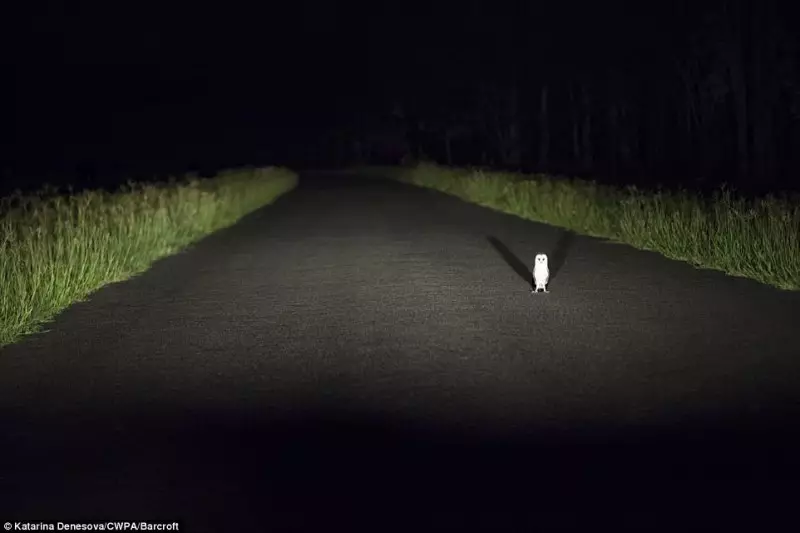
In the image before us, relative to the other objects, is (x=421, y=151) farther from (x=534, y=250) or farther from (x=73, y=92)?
(x=534, y=250)

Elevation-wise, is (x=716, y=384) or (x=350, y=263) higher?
(x=350, y=263)

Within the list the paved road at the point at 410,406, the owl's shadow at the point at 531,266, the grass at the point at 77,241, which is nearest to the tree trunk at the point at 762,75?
the owl's shadow at the point at 531,266

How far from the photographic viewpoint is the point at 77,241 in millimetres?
14359

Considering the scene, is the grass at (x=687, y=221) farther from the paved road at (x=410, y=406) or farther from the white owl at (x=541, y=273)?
the white owl at (x=541, y=273)

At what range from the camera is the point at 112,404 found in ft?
24.5

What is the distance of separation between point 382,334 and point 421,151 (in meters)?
94.7

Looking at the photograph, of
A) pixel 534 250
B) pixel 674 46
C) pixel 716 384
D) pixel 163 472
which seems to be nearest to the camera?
pixel 163 472

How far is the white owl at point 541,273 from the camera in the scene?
1303 centimetres

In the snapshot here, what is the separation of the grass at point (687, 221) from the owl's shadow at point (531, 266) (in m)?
1.26

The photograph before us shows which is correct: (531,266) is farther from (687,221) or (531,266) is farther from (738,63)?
(738,63)

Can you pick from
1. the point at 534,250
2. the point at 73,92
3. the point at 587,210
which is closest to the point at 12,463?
the point at 534,250

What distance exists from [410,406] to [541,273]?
6.18m

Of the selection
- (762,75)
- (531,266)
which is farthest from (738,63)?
(531,266)

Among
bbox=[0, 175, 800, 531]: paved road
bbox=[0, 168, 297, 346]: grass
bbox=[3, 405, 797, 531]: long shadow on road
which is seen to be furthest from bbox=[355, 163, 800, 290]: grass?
bbox=[0, 168, 297, 346]: grass
